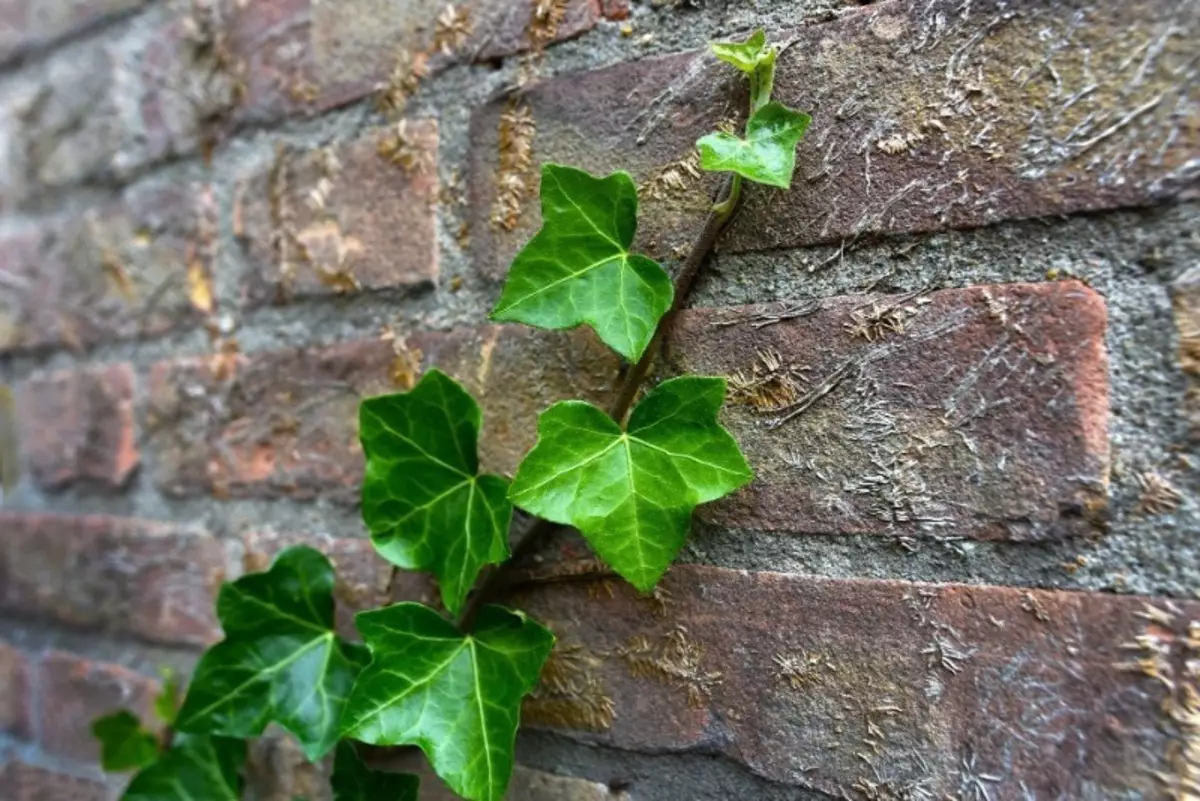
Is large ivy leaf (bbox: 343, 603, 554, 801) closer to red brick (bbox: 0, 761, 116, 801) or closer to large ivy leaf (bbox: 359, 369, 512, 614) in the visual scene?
large ivy leaf (bbox: 359, 369, 512, 614)

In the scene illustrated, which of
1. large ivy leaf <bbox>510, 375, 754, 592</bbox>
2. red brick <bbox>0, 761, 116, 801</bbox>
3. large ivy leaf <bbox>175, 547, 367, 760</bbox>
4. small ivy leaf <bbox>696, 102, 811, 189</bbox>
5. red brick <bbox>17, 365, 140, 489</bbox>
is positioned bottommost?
red brick <bbox>0, 761, 116, 801</bbox>

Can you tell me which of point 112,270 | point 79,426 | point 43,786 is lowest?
point 43,786

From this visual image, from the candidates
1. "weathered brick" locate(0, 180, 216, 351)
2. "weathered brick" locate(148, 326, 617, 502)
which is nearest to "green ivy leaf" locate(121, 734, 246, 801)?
"weathered brick" locate(148, 326, 617, 502)

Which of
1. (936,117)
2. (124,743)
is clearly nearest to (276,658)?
(124,743)

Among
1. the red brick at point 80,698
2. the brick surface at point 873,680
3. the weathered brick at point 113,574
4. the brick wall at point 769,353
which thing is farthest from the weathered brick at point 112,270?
the brick surface at point 873,680

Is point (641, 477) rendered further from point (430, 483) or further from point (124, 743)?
point (124, 743)

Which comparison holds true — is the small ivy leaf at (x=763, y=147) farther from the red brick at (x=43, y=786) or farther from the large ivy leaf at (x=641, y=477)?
the red brick at (x=43, y=786)
